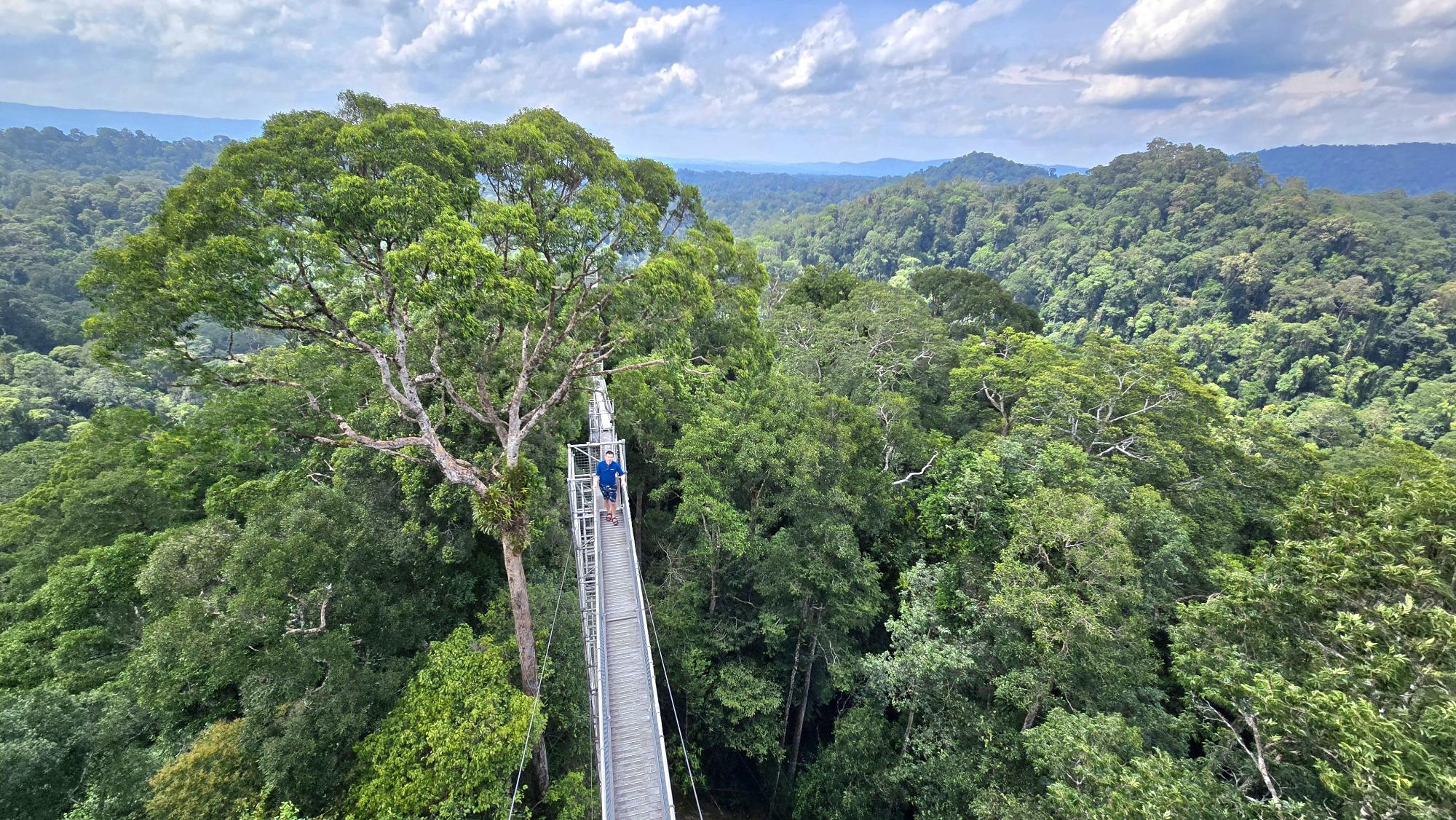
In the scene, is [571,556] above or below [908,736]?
above

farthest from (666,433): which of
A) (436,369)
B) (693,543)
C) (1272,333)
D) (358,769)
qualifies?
(1272,333)

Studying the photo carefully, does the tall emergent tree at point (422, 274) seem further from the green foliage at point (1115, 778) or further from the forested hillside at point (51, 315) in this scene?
the green foliage at point (1115, 778)

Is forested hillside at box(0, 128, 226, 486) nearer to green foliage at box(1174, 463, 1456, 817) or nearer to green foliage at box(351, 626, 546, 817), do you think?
green foliage at box(351, 626, 546, 817)

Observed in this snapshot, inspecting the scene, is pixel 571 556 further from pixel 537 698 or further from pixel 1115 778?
pixel 1115 778

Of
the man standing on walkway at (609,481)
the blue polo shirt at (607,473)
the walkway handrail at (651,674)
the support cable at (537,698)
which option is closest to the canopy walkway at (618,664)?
the walkway handrail at (651,674)

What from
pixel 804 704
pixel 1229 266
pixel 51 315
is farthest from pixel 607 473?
pixel 1229 266

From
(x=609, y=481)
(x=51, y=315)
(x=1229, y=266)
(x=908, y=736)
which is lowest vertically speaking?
(x=908, y=736)

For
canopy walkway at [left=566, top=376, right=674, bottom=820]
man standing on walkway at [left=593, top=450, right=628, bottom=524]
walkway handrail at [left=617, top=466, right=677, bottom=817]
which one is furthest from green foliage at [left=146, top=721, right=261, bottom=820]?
man standing on walkway at [left=593, top=450, right=628, bottom=524]
